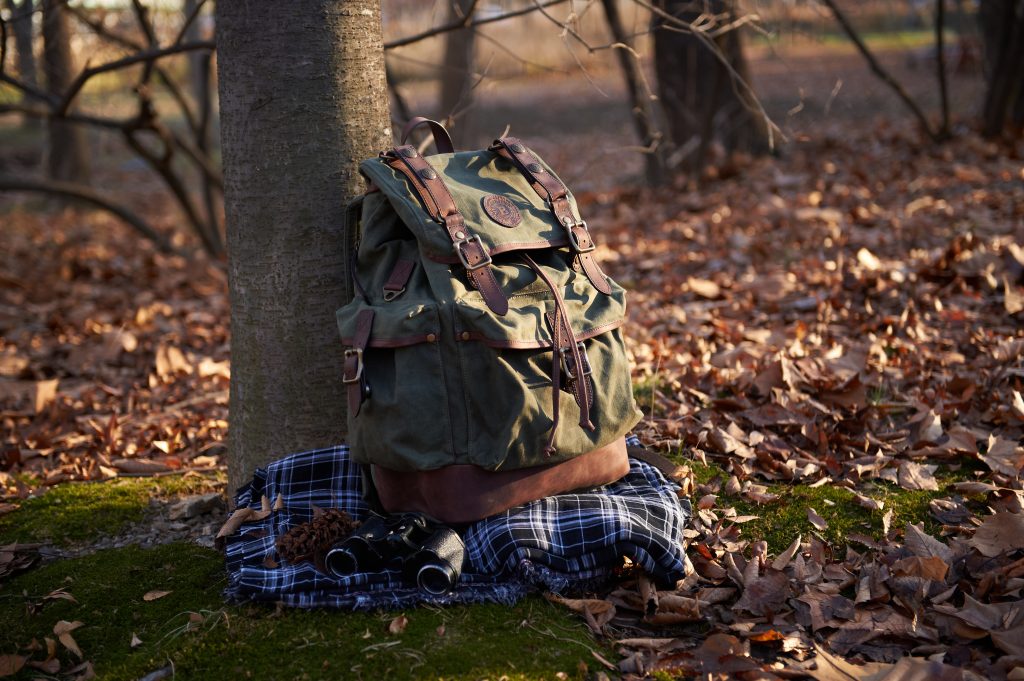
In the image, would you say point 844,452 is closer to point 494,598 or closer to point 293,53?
point 494,598

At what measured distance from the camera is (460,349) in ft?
8.40

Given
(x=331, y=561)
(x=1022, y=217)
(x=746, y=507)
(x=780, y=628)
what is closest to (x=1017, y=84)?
(x=1022, y=217)

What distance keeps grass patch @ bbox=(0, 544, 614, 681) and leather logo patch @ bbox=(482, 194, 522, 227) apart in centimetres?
116

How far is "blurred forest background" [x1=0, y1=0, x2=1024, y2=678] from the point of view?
3275 mm

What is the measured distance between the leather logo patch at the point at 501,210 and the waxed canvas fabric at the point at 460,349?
0.06ft

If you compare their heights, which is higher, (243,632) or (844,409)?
(844,409)

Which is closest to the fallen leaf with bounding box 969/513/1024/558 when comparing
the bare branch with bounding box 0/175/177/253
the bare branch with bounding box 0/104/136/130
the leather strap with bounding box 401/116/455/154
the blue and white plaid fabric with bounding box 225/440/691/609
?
the blue and white plaid fabric with bounding box 225/440/691/609

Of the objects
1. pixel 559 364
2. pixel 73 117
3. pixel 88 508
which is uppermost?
pixel 73 117

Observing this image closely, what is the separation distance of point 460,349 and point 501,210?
1.67 ft

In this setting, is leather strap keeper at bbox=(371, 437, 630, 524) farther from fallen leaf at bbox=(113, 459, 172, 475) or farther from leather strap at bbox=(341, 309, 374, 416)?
fallen leaf at bbox=(113, 459, 172, 475)

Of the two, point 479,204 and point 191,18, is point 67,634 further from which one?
point 191,18

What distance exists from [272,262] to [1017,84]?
8040 mm

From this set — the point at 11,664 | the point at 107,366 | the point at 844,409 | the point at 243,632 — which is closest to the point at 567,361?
the point at 243,632

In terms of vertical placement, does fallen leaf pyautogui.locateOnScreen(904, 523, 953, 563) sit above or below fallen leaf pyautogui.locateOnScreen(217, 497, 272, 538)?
below
